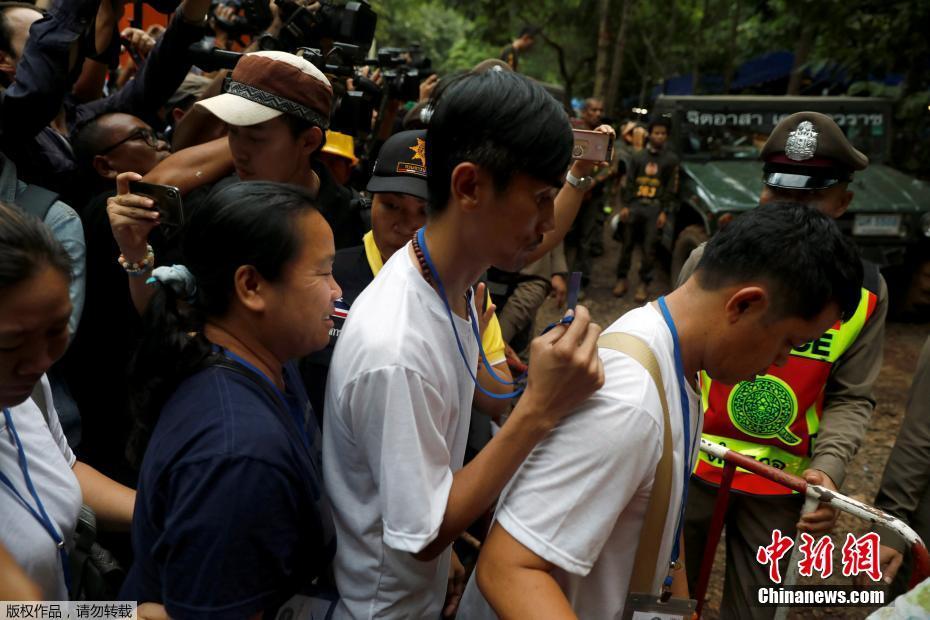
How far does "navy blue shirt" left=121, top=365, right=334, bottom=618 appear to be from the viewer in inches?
50.4

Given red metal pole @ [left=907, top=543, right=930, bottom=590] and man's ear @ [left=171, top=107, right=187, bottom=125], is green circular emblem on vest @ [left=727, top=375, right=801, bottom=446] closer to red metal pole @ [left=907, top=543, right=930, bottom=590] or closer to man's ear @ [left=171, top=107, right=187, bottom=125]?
red metal pole @ [left=907, top=543, right=930, bottom=590]

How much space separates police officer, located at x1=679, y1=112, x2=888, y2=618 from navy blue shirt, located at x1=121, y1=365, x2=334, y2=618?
1.65m

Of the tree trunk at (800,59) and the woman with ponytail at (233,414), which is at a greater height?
the woman with ponytail at (233,414)

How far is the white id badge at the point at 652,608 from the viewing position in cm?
149

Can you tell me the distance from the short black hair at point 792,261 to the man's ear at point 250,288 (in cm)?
97

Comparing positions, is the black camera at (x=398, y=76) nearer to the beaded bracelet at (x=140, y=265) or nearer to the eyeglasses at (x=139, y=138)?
the eyeglasses at (x=139, y=138)

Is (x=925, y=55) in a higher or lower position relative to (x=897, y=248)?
higher

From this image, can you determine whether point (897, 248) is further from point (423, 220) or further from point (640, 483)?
point (640, 483)

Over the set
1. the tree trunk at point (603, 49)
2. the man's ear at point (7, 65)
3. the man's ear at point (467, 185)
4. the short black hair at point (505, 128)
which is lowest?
the tree trunk at point (603, 49)

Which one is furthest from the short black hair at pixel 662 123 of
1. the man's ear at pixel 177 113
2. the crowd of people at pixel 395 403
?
the crowd of people at pixel 395 403

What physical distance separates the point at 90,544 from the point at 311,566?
608mm

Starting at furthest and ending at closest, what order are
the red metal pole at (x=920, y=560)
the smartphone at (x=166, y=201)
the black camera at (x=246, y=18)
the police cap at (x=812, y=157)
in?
the black camera at (x=246, y=18) → the police cap at (x=812, y=157) → the smartphone at (x=166, y=201) → the red metal pole at (x=920, y=560)

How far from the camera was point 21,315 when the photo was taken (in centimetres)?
129

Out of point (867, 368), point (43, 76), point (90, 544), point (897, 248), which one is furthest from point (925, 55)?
point (90, 544)
